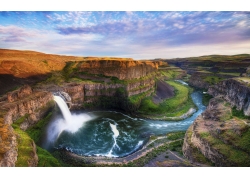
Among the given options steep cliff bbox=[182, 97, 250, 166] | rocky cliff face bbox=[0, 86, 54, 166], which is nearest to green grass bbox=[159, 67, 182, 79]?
rocky cliff face bbox=[0, 86, 54, 166]

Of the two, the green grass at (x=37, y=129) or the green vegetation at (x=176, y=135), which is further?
the green vegetation at (x=176, y=135)

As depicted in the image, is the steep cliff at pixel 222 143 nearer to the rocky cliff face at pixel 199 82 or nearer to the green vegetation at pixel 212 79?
the green vegetation at pixel 212 79

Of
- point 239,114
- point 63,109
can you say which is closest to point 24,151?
point 63,109

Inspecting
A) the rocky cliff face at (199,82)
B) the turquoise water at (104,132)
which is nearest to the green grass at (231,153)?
the turquoise water at (104,132)

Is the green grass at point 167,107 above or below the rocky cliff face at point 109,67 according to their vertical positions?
below

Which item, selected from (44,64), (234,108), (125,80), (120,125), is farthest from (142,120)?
(44,64)

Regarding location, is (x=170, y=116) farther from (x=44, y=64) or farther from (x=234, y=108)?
(x=44, y=64)
